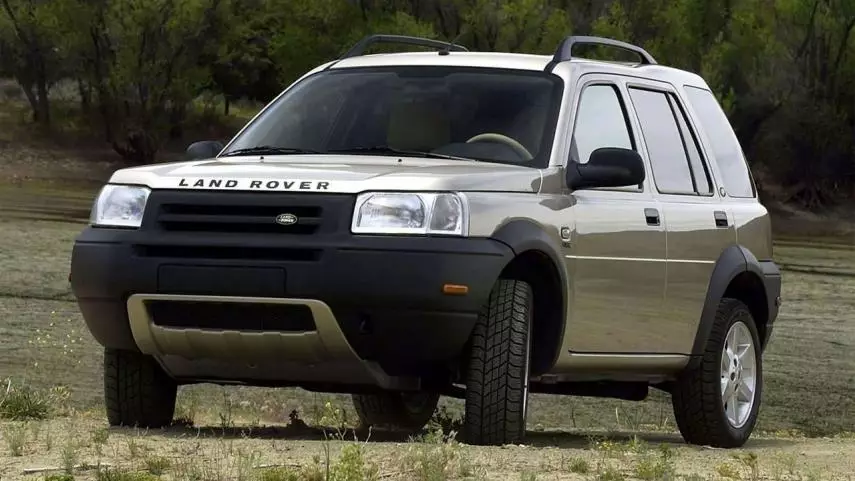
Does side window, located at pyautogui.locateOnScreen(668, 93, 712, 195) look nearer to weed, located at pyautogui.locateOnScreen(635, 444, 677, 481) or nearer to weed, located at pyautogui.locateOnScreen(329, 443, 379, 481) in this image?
weed, located at pyautogui.locateOnScreen(635, 444, 677, 481)

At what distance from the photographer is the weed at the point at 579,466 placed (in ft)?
A: 22.8

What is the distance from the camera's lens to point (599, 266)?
27.7 feet

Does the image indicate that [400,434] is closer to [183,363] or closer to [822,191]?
[183,363]

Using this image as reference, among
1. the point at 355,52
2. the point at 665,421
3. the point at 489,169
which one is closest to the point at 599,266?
the point at 489,169

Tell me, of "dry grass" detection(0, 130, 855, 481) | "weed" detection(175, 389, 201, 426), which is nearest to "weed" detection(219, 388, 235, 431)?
"dry grass" detection(0, 130, 855, 481)

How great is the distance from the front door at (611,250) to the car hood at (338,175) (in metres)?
0.47

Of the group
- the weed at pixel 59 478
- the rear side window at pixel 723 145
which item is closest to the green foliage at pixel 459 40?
the rear side window at pixel 723 145

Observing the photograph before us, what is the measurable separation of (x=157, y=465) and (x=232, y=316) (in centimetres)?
121

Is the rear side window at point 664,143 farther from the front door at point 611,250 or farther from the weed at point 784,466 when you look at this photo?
the weed at point 784,466

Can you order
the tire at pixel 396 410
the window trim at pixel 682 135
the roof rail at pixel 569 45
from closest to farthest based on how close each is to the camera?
1. the roof rail at pixel 569 45
2. the window trim at pixel 682 135
3. the tire at pixel 396 410

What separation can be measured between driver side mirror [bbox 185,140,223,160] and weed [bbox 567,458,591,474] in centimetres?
260

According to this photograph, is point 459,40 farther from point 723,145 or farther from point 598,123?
point 598,123

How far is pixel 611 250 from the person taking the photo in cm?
856

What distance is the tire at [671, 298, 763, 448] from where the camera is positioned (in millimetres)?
9680
